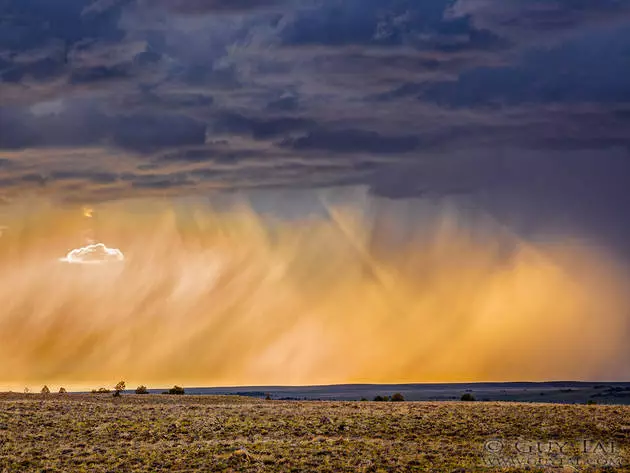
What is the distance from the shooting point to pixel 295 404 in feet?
267

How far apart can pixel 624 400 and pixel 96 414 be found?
108573 millimetres

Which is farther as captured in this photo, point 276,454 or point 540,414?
point 540,414

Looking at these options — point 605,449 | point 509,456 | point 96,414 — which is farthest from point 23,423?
point 605,449

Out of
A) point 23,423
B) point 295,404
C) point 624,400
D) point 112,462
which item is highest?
point 624,400

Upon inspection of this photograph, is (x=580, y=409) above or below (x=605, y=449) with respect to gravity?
above

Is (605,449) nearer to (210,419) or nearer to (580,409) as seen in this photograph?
(580,409)

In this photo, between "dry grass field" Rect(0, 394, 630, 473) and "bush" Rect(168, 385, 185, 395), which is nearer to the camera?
"dry grass field" Rect(0, 394, 630, 473)

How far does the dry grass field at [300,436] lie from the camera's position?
58.9 m

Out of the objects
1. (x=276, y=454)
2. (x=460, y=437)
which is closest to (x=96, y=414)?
(x=276, y=454)

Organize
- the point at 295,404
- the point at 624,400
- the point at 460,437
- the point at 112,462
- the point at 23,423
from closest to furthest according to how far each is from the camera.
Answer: the point at 112,462 < the point at 460,437 < the point at 23,423 < the point at 295,404 < the point at 624,400

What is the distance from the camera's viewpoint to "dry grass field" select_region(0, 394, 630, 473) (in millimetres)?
58875

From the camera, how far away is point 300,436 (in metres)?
65.4

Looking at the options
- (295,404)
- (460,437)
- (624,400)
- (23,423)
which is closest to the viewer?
(460,437)

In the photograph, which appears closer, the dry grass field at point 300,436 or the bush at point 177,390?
the dry grass field at point 300,436
